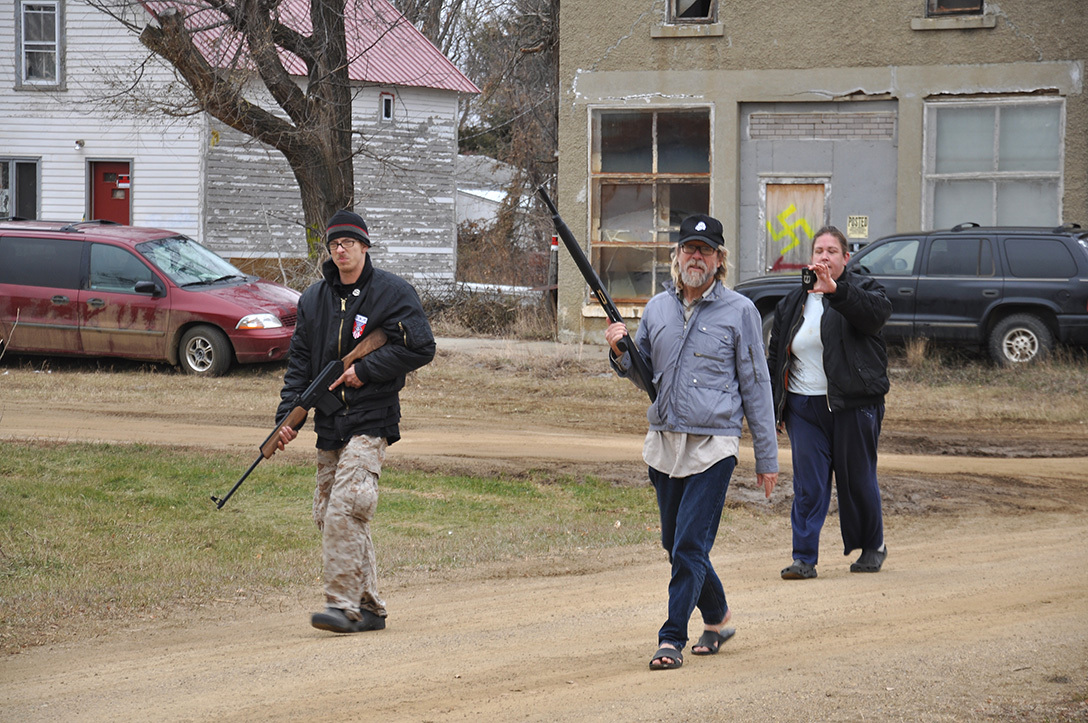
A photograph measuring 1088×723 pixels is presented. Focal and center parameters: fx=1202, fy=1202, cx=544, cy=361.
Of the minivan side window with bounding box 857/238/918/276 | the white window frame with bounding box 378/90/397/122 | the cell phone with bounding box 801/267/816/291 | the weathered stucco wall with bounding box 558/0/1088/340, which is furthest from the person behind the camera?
the white window frame with bounding box 378/90/397/122

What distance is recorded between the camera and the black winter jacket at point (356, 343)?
19.4 feet

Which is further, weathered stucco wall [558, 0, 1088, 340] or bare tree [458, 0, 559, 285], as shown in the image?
bare tree [458, 0, 559, 285]

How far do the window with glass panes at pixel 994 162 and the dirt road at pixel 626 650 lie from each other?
10.4 m

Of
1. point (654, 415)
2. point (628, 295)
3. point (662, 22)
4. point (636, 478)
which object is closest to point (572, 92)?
point (662, 22)

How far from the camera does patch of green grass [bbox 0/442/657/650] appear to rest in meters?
7.17

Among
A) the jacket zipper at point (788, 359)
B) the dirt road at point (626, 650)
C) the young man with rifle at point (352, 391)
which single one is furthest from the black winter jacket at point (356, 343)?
the jacket zipper at point (788, 359)

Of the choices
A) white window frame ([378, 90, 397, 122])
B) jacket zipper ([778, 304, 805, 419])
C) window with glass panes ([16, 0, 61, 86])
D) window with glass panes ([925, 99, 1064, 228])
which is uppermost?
window with glass panes ([16, 0, 61, 86])

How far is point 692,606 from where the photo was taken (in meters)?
5.29

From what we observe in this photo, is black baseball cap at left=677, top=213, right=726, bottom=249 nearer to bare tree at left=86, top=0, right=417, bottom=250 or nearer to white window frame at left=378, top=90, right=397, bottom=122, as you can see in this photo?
bare tree at left=86, top=0, right=417, bottom=250

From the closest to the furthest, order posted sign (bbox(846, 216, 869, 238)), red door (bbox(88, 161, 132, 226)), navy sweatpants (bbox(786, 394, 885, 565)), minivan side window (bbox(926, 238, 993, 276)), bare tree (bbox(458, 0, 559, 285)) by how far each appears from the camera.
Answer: navy sweatpants (bbox(786, 394, 885, 565)) → minivan side window (bbox(926, 238, 993, 276)) → posted sign (bbox(846, 216, 869, 238)) → red door (bbox(88, 161, 132, 226)) → bare tree (bbox(458, 0, 559, 285))

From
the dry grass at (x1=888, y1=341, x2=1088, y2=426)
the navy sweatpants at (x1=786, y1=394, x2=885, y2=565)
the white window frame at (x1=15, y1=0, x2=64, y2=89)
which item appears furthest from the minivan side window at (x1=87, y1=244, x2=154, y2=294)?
the white window frame at (x1=15, y1=0, x2=64, y2=89)

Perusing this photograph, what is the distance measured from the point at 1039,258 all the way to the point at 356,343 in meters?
11.9

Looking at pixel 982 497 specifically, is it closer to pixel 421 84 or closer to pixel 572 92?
pixel 572 92

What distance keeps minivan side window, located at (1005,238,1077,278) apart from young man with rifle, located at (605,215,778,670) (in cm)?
1116
